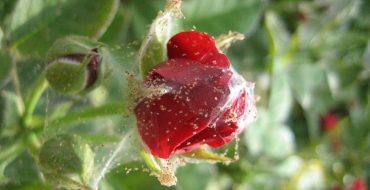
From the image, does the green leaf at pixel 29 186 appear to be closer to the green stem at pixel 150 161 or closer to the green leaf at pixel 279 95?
the green stem at pixel 150 161

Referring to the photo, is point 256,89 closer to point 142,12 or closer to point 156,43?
point 142,12

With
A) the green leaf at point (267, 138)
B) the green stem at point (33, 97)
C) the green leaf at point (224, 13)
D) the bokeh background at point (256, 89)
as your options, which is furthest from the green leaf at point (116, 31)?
the green leaf at point (267, 138)

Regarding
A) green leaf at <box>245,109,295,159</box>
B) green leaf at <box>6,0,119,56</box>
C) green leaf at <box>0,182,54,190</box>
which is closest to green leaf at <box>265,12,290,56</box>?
green leaf at <box>245,109,295,159</box>

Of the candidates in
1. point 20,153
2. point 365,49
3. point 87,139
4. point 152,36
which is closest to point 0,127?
point 20,153

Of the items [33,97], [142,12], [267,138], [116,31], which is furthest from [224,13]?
[33,97]

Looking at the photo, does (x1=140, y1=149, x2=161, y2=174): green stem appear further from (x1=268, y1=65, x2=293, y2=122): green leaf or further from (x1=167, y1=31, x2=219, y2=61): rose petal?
(x1=268, y1=65, x2=293, y2=122): green leaf

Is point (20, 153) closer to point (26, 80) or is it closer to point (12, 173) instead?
point (12, 173)
